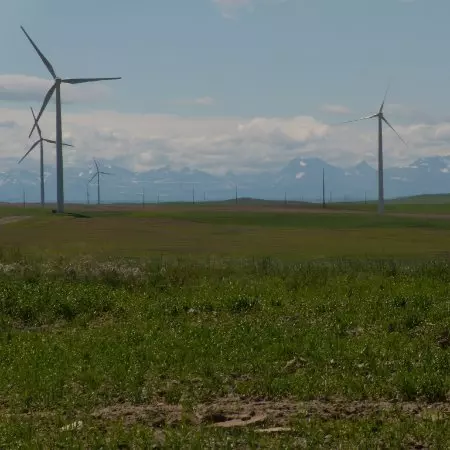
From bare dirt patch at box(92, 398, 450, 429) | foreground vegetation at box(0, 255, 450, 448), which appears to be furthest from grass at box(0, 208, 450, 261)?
bare dirt patch at box(92, 398, 450, 429)

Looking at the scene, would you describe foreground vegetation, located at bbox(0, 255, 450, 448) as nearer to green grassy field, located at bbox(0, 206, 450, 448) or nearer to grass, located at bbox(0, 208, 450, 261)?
green grassy field, located at bbox(0, 206, 450, 448)

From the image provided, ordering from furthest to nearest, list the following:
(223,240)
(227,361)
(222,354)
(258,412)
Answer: (223,240) → (222,354) → (227,361) → (258,412)

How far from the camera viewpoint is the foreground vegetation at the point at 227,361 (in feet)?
37.5

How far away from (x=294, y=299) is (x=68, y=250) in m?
20.7

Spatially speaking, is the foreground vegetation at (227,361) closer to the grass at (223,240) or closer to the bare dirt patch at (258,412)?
the bare dirt patch at (258,412)

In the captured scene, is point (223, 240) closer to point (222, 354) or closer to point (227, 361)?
point (222, 354)

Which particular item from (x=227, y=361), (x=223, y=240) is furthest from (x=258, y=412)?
(x=223, y=240)

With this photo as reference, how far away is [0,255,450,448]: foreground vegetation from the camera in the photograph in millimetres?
11430

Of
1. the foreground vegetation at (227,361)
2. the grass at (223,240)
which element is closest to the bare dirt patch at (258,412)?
the foreground vegetation at (227,361)

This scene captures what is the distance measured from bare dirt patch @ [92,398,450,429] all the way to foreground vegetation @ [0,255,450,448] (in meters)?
0.03

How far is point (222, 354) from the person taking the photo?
16.3 metres

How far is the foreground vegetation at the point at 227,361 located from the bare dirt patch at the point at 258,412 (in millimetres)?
30

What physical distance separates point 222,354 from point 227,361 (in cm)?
56

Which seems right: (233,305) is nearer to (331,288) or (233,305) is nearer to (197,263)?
(331,288)
